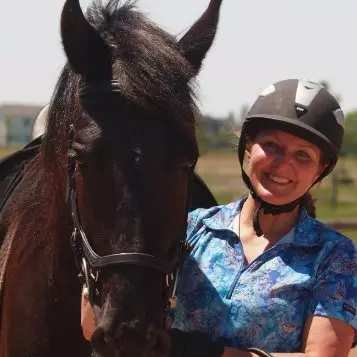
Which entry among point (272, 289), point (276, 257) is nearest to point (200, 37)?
point (276, 257)

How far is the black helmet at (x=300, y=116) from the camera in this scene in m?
2.75

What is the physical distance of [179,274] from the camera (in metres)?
2.60

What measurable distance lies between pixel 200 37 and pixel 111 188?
0.83 meters

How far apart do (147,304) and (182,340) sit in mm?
214

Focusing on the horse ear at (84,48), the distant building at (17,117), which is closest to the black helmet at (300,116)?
the horse ear at (84,48)

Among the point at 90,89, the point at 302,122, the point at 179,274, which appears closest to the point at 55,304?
the point at 179,274

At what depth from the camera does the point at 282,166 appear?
2727 mm

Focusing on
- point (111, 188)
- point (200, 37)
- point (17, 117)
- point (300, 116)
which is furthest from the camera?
point (17, 117)

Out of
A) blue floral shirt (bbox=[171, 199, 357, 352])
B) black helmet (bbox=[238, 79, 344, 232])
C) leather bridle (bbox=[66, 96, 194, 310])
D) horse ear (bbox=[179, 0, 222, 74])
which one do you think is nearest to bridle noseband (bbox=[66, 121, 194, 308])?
leather bridle (bbox=[66, 96, 194, 310])

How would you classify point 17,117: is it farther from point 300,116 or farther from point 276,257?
point 276,257

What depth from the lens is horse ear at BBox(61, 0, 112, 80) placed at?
2.70m

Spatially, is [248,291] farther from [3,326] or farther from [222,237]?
[3,326]

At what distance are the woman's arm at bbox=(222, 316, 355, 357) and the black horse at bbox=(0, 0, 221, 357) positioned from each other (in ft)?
1.43

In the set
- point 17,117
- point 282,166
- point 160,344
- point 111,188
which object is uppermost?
point 282,166
